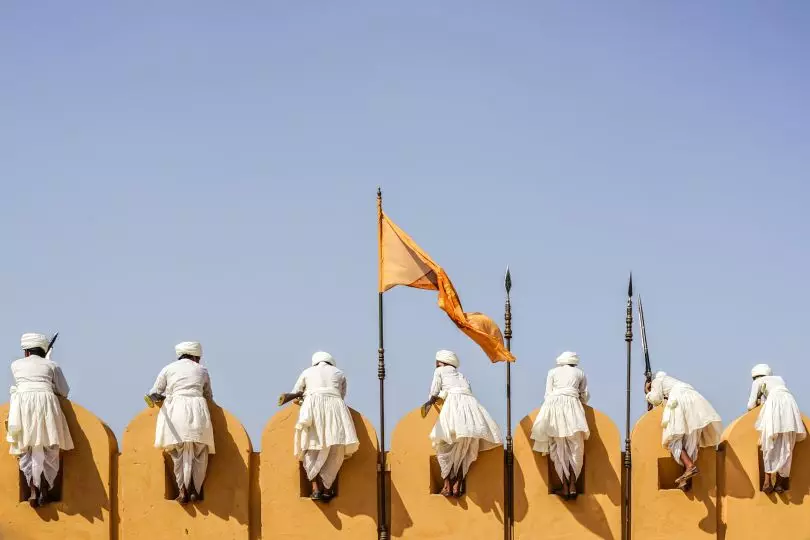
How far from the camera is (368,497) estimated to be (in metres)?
21.7

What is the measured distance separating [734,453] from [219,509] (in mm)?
6514

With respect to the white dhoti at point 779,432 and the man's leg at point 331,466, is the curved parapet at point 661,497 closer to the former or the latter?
the white dhoti at point 779,432

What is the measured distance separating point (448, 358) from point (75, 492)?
4907 millimetres

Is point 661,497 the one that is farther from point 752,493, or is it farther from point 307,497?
point 307,497

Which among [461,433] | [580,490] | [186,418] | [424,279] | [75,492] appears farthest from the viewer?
[424,279]

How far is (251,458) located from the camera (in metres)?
21.8

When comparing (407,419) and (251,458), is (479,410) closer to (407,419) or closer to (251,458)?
(407,419)

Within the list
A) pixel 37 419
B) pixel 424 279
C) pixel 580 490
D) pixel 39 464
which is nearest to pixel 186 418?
pixel 37 419

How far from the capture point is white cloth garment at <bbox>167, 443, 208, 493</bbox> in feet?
69.9

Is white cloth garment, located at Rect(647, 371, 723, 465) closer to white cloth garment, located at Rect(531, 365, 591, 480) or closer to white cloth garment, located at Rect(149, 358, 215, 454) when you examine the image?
white cloth garment, located at Rect(531, 365, 591, 480)

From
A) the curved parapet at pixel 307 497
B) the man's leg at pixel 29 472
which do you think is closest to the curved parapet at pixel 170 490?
the curved parapet at pixel 307 497

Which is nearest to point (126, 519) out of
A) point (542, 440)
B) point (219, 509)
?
point (219, 509)

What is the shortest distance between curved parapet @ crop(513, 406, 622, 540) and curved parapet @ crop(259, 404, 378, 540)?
185cm

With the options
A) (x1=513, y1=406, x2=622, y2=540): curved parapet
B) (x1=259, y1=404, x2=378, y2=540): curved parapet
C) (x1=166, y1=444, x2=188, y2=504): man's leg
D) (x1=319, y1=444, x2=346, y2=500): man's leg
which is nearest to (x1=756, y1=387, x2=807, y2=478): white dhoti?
Result: (x1=513, y1=406, x2=622, y2=540): curved parapet
